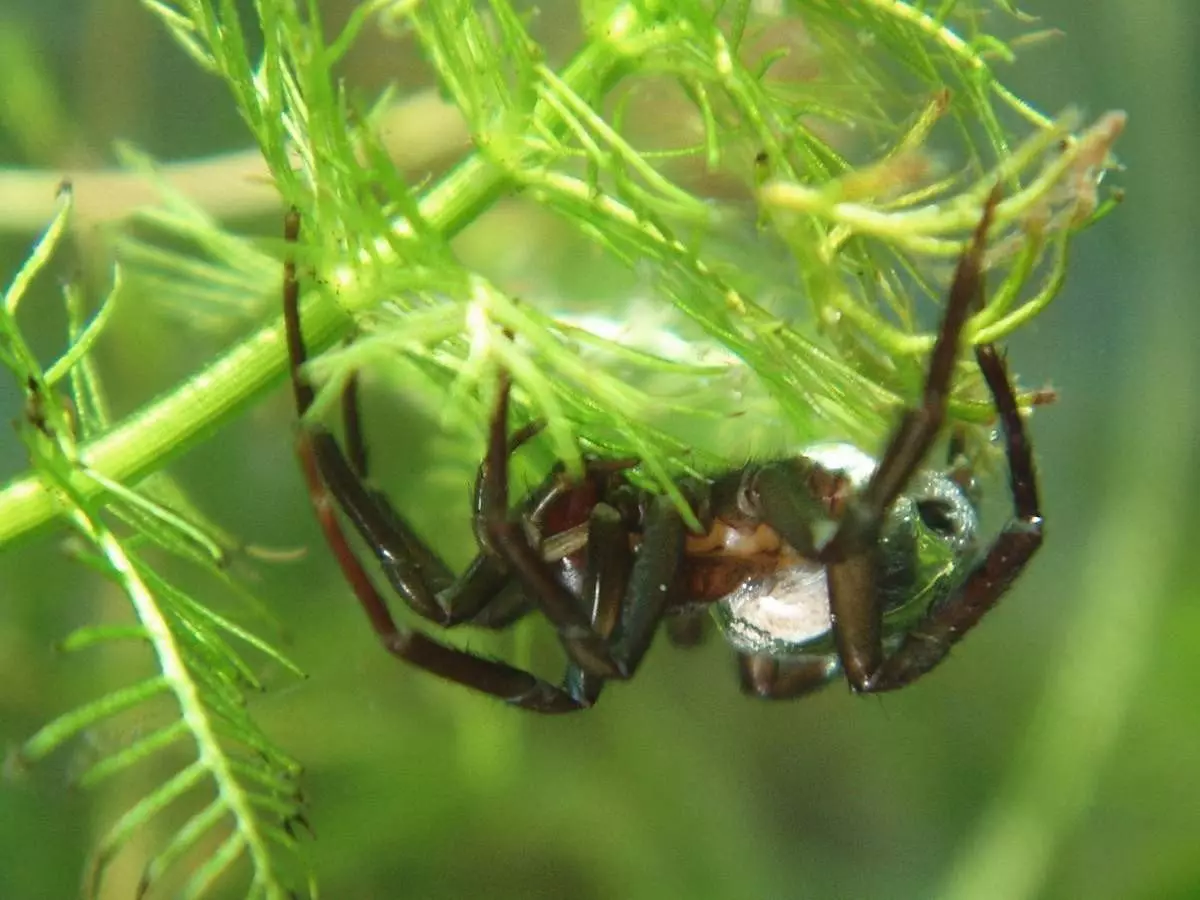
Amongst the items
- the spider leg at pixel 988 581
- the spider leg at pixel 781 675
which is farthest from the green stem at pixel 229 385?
the spider leg at pixel 781 675

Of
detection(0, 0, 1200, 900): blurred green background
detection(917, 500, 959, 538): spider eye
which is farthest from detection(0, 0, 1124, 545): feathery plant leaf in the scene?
detection(0, 0, 1200, 900): blurred green background

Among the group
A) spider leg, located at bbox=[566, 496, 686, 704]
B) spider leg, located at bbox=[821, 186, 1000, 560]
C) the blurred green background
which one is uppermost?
spider leg, located at bbox=[821, 186, 1000, 560]

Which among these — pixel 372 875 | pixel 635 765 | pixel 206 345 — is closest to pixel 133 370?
pixel 206 345

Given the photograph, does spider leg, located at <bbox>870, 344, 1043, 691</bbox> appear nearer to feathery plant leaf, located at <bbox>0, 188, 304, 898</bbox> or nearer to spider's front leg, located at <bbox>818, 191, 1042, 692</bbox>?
spider's front leg, located at <bbox>818, 191, 1042, 692</bbox>

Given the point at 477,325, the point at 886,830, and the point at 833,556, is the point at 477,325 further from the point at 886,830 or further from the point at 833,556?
the point at 886,830

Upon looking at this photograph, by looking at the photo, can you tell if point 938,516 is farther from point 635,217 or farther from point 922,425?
point 635,217

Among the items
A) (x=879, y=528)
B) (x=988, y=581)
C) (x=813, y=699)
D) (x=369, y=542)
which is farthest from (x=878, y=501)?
(x=813, y=699)

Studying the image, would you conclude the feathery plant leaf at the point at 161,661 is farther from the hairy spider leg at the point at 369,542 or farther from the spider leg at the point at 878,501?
the spider leg at the point at 878,501

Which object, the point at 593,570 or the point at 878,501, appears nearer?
the point at 878,501
